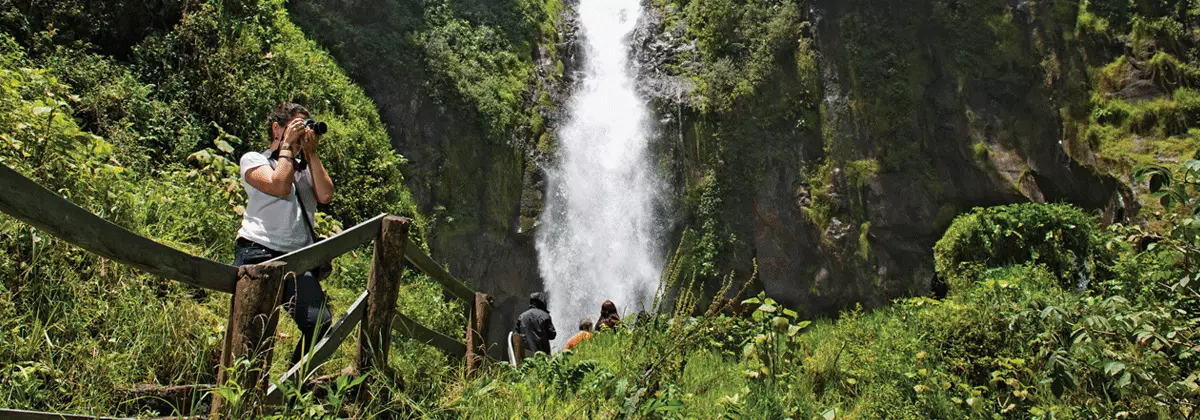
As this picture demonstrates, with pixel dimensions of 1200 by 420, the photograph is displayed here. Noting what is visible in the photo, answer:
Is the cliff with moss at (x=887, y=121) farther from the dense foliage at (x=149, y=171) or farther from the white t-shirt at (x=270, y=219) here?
the white t-shirt at (x=270, y=219)

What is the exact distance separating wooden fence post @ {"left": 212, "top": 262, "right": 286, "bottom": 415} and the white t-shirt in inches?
43.7

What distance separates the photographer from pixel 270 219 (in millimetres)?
3941

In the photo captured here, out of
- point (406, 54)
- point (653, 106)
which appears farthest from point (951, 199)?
point (406, 54)

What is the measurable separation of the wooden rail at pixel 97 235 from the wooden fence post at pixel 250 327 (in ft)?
0.29

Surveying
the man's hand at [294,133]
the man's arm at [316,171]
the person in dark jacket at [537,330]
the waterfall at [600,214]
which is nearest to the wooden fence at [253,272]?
the man's arm at [316,171]

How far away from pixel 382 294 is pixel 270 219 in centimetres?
71

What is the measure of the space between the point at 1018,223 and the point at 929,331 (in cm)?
542

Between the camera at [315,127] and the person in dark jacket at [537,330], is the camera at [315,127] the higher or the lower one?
the higher one

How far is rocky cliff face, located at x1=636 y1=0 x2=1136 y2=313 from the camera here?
529 inches

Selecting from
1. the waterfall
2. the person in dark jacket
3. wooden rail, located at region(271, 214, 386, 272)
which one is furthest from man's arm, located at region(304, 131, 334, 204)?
the waterfall

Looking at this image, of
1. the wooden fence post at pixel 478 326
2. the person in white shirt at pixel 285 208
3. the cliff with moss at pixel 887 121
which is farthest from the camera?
the cliff with moss at pixel 887 121

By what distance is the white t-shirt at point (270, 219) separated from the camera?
12.8 ft

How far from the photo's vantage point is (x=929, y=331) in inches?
299

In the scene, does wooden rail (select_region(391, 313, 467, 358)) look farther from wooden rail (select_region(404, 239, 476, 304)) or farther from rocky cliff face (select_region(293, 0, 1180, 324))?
rocky cliff face (select_region(293, 0, 1180, 324))
